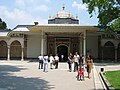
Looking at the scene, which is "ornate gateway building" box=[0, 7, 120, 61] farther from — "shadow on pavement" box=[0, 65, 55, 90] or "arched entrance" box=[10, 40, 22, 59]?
"shadow on pavement" box=[0, 65, 55, 90]

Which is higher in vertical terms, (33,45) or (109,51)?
(33,45)

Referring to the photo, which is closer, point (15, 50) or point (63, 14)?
point (15, 50)

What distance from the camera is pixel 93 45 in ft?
157

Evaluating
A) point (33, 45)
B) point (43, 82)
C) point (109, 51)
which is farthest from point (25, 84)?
point (109, 51)

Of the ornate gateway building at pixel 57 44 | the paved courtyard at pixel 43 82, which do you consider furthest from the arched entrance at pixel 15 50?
the paved courtyard at pixel 43 82

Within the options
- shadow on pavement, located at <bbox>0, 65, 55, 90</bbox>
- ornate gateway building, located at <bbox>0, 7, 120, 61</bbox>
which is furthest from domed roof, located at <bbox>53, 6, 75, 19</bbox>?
shadow on pavement, located at <bbox>0, 65, 55, 90</bbox>

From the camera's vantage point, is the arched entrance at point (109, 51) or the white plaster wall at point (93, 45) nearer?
the arched entrance at point (109, 51)

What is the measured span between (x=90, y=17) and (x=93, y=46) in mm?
13942

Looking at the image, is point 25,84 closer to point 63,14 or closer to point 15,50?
point 15,50

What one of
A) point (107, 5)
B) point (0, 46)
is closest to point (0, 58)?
point (0, 46)

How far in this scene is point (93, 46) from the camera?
1885 inches

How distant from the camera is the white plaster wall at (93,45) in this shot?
4762 cm

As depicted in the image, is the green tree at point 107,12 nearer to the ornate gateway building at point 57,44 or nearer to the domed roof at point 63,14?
the ornate gateway building at point 57,44

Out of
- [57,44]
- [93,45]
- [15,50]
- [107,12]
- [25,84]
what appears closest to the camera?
[25,84]
